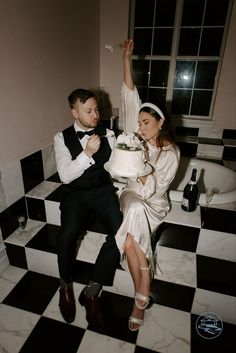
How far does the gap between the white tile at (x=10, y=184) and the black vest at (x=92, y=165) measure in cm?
38

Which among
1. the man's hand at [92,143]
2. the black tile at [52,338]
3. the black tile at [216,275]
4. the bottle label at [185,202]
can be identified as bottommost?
the black tile at [52,338]

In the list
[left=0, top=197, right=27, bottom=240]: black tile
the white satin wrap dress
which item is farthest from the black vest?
[left=0, top=197, right=27, bottom=240]: black tile

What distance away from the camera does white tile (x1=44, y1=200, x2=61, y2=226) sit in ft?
5.48

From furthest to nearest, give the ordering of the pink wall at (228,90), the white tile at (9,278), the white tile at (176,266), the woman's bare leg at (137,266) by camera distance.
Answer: the pink wall at (228,90), the white tile at (9,278), the white tile at (176,266), the woman's bare leg at (137,266)

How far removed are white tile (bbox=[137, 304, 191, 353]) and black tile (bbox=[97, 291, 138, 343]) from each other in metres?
0.07

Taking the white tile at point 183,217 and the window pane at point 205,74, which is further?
the window pane at point 205,74

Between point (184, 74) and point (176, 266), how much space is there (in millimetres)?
2305

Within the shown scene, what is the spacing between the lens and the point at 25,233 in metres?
1.67

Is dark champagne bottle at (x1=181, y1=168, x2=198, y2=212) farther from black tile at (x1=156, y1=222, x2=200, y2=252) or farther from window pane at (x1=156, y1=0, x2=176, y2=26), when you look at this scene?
window pane at (x1=156, y1=0, x2=176, y2=26)

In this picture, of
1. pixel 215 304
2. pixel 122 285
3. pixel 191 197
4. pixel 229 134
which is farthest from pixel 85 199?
pixel 229 134

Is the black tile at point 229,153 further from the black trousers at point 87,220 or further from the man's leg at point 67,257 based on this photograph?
the man's leg at point 67,257

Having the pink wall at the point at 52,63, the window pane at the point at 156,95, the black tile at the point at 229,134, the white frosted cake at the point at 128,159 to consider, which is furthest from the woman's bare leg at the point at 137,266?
the window pane at the point at 156,95

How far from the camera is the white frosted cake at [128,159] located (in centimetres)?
120

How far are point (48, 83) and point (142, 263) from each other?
56.1 inches
